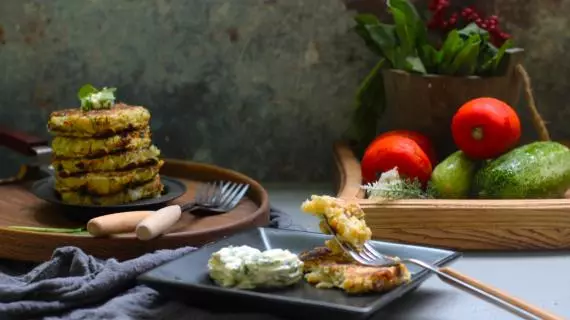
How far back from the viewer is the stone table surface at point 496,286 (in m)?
0.85

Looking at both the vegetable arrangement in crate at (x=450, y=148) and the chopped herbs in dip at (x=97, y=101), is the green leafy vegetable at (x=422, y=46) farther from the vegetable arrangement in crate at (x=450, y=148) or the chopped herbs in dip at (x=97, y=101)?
the chopped herbs in dip at (x=97, y=101)

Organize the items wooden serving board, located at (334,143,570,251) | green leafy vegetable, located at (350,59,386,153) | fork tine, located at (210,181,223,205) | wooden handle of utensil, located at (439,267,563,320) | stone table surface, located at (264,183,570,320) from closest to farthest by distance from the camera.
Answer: wooden handle of utensil, located at (439,267,563,320), stone table surface, located at (264,183,570,320), wooden serving board, located at (334,143,570,251), fork tine, located at (210,181,223,205), green leafy vegetable, located at (350,59,386,153)

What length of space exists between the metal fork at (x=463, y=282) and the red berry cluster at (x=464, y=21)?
56cm

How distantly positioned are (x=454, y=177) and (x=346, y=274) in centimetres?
40

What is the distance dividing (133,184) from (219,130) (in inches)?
14.3

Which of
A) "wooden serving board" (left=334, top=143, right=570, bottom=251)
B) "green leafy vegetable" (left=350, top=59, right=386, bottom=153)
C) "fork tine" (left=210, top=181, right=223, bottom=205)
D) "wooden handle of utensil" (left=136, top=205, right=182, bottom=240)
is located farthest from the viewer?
"green leafy vegetable" (left=350, top=59, right=386, bottom=153)

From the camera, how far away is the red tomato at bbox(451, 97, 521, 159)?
1.19 meters

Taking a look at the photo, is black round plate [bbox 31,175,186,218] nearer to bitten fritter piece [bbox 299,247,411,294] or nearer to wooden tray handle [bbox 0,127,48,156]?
wooden tray handle [bbox 0,127,48,156]

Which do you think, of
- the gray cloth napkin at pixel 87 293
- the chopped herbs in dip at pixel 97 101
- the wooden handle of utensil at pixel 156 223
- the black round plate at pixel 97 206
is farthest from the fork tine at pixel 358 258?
the chopped herbs in dip at pixel 97 101

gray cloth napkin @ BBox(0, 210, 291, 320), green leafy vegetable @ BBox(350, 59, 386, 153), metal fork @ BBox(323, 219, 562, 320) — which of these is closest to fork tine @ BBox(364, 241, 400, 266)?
metal fork @ BBox(323, 219, 562, 320)

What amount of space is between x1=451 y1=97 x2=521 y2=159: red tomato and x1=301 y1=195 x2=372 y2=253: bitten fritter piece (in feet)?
1.07

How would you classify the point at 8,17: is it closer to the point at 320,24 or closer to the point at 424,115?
the point at 320,24

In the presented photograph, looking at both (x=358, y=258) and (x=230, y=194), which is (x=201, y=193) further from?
(x=358, y=258)

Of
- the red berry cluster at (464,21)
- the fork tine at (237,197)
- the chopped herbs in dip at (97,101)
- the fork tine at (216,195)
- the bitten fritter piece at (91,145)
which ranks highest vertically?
the red berry cluster at (464,21)
